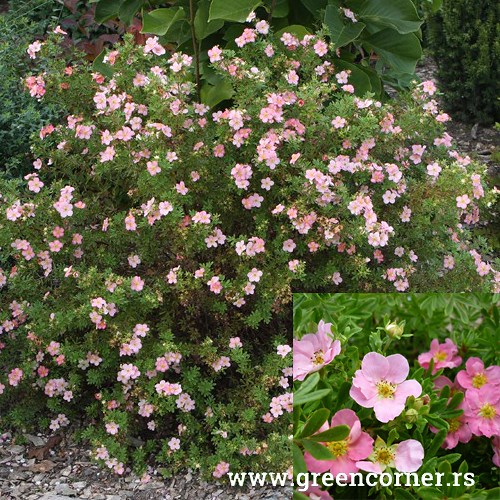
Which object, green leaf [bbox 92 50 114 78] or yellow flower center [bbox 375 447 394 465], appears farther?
green leaf [bbox 92 50 114 78]

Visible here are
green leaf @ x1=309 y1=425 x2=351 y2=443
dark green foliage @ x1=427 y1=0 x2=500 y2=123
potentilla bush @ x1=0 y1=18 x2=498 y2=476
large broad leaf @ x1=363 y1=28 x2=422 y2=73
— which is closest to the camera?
green leaf @ x1=309 y1=425 x2=351 y2=443

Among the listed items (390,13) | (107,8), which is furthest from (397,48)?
(107,8)

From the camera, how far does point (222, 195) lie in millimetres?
2854

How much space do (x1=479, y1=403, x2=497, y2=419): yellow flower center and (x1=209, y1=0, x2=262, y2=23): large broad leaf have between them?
230 centimetres

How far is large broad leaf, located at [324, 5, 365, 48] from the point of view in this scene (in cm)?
339

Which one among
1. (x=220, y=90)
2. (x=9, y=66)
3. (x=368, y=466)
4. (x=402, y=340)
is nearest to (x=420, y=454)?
(x=368, y=466)

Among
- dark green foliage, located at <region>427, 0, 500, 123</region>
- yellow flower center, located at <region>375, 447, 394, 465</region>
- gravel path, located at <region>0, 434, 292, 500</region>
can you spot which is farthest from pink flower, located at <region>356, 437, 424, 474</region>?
dark green foliage, located at <region>427, 0, 500, 123</region>

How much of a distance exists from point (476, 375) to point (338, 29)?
2.41 meters

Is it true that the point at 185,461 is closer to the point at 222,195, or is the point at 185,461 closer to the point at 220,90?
the point at 222,195

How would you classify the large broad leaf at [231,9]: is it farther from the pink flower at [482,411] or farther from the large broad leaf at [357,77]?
the pink flower at [482,411]

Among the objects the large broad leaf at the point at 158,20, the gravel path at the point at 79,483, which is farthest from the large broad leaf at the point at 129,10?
the gravel path at the point at 79,483

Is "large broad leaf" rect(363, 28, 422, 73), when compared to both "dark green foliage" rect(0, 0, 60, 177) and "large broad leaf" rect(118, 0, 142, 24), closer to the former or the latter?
"large broad leaf" rect(118, 0, 142, 24)

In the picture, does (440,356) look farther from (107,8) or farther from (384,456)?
(107,8)

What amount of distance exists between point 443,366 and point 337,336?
20cm
